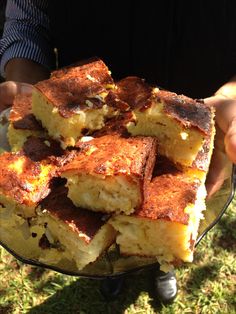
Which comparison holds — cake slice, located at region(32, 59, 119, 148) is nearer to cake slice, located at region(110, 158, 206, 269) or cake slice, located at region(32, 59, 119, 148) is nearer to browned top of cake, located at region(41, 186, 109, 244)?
browned top of cake, located at region(41, 186, 109, 244)

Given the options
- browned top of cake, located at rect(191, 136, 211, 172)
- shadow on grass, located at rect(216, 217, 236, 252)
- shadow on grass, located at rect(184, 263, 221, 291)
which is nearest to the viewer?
browned top of cake, located at rect(191, 136, 211, 172)

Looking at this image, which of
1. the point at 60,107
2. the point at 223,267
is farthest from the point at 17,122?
the point at 223,267

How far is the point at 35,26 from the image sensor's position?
8.69ft

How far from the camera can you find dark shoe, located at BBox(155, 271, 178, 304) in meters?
2.83

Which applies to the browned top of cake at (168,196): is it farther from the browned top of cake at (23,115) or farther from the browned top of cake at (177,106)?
the browned top of cake at (23,115)

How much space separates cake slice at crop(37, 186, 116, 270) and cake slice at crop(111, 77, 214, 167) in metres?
0.42

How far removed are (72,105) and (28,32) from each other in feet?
3.06

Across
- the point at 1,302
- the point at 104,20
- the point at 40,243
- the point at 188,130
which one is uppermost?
the point at 104,20

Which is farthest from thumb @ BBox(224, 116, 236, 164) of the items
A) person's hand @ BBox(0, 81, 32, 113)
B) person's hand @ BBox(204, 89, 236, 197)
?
person's hand @ BBox(0, 81, 32, 113)

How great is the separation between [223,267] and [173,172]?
1502mm

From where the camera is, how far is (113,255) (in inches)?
66.2

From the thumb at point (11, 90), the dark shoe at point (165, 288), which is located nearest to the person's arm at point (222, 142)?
the thumb at point (11, 90)

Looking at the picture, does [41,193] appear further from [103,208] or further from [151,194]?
[151,194]

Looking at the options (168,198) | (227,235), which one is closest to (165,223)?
(168,198)
